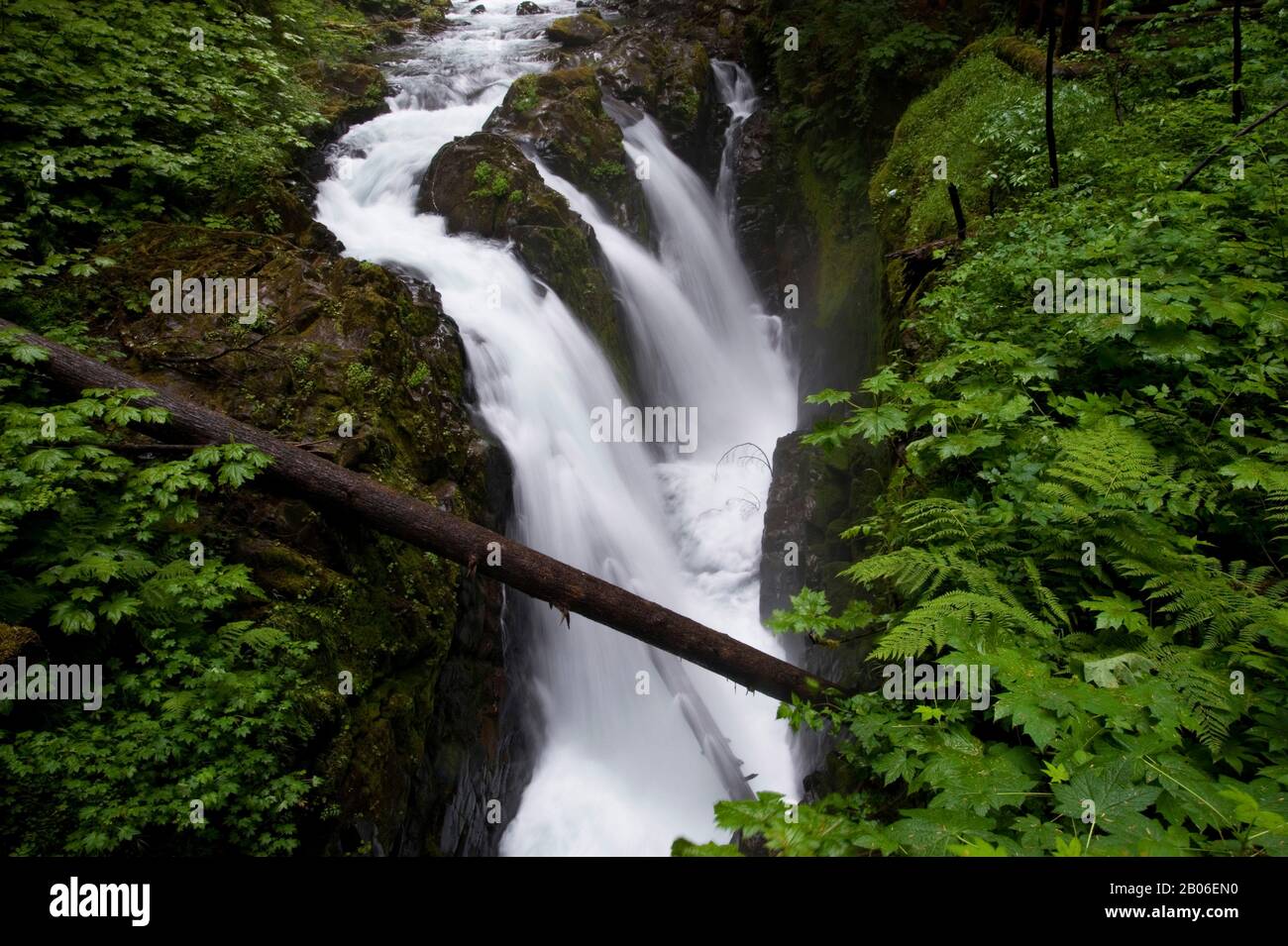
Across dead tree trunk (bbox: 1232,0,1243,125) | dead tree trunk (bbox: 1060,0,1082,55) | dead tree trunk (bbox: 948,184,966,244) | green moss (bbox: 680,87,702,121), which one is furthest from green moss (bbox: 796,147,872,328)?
dead tree trunk (bbox: 1232,0,1243,125)

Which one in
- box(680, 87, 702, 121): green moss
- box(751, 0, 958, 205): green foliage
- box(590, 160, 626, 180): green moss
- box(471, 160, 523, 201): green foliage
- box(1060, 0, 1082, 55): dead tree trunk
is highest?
box(680, 87, 702, 121): green moss

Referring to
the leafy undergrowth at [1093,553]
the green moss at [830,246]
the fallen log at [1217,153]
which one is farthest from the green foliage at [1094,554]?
the green moss at [830,246]

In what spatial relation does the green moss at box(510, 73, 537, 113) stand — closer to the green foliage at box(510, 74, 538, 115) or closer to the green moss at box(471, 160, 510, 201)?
the green foliage at box(510, 74, 538, 115)

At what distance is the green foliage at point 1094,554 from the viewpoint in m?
1.99

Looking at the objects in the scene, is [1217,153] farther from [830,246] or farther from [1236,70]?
[830,246]

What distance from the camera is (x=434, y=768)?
197 inches

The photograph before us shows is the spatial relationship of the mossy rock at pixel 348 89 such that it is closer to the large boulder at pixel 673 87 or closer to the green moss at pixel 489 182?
the green moss at pixel 489 182

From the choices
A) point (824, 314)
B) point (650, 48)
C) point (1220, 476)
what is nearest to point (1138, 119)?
point (1220, 476)

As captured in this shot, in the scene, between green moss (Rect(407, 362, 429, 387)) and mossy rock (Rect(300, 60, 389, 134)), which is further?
mossy rock (Rect(300, 60, 389, 134))

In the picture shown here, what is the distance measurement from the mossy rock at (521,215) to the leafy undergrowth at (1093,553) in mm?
5759

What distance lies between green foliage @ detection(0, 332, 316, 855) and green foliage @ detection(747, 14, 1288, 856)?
2628 mm

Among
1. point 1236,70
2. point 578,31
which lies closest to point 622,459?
point 1236,70

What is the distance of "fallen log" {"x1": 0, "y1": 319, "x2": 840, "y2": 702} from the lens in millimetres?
4402

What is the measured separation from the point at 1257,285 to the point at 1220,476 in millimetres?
1192
